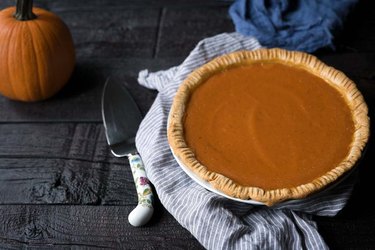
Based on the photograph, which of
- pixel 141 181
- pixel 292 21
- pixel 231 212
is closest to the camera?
pixel 231 212

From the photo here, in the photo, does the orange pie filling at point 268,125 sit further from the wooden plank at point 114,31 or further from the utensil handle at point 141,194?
the wooden plank at point 114,31

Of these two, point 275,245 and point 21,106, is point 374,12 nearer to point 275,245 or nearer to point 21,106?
point 275,245

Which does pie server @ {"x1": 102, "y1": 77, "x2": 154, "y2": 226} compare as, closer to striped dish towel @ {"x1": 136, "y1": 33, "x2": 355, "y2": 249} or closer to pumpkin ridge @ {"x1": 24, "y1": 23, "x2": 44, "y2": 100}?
striped dish towel @ {"x1": 136, "y1": 33, "x2": 355, "y2": 249}

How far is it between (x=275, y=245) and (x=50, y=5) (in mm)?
1376

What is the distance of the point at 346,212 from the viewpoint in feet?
4.18

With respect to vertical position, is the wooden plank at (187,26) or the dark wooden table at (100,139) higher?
the wooden plank at (187,26)

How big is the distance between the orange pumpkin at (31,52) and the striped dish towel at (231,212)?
42cm

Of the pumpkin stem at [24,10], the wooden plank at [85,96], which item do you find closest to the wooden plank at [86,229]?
the wooden plank at [85,96]

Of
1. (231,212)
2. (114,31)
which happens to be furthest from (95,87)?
(231,212)

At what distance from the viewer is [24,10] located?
4.94ft

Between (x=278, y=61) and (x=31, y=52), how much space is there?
0.75m

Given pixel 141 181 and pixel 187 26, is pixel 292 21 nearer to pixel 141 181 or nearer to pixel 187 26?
pixel 187 26

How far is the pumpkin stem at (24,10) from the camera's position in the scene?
4.91 ft

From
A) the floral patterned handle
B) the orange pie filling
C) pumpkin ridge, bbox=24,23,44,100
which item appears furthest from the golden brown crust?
pumpkin ridge, bbox=24,23,44,100
